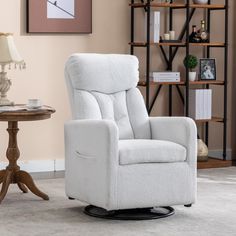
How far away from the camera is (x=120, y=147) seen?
4.46 m

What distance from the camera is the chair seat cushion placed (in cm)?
443

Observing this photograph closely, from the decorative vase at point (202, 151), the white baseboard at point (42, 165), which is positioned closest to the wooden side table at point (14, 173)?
the white baseboard at point (42, 165)

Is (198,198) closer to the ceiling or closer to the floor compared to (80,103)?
closer to the floor

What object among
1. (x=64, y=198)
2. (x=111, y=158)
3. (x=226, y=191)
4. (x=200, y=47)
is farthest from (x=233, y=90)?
(x=111, y=158)

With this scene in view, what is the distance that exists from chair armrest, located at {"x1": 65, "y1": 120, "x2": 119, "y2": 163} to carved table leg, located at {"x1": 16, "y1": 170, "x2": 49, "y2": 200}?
477mm

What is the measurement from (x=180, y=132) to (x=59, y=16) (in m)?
2.09

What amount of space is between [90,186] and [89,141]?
0.29m

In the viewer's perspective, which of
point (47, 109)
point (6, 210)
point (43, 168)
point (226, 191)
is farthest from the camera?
point (43, 168)

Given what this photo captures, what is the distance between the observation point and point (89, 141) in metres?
4.60

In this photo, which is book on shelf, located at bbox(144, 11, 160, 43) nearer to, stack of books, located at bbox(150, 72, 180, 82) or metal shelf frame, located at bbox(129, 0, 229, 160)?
metal shelf frame, located at bbox(129, 0, 229, 160)

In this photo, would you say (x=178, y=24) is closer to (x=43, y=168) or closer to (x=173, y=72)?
(x=173, y=72)

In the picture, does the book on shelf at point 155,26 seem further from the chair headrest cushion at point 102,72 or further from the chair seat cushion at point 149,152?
the chair seat cushion at point 149,152

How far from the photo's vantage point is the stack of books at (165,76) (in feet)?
21.6

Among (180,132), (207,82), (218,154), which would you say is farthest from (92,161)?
(218,154)
